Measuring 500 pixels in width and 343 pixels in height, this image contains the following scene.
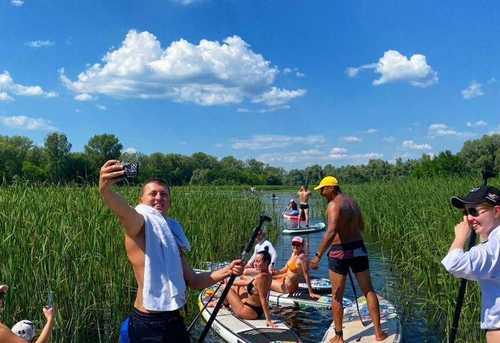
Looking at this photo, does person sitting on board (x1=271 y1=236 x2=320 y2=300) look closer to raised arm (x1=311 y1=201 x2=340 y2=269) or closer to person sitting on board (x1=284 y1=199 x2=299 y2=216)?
raised arm (x1=311 y1=201 x2=340 y2=269)

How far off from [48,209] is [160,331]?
13.1 ft

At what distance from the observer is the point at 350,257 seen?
589cm

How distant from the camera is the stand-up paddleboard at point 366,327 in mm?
5906

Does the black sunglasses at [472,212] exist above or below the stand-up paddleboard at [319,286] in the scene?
above

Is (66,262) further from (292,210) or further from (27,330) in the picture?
(292,210)

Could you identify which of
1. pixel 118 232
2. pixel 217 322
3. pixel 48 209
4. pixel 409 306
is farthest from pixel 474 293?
pixel 48 209

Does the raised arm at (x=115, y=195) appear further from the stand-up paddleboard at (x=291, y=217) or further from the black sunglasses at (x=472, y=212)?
the stand-up paddleboard at (x=291, y=217)

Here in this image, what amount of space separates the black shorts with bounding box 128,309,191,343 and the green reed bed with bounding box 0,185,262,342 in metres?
2.36

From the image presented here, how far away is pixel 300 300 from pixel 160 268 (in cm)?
596

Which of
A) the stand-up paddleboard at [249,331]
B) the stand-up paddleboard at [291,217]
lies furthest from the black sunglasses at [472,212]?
the stand-up paddleboard at [291,217]

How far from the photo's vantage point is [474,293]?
5.52 m

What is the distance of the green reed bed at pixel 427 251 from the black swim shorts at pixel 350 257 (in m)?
1.09

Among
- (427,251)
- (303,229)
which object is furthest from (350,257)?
(303,229)

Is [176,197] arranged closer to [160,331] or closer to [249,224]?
[249,224]
